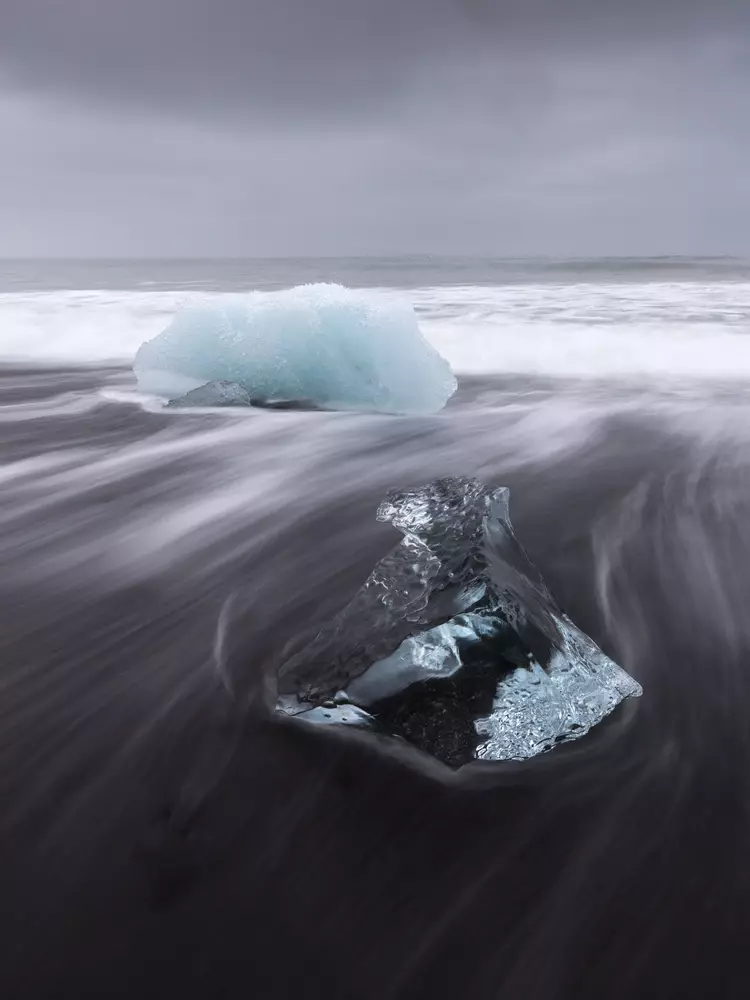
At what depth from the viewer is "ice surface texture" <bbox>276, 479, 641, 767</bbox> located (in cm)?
173

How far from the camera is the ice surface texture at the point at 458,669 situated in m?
1.73

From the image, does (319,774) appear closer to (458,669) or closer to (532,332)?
(458,669)

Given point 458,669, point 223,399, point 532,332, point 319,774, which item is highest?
point 458,669

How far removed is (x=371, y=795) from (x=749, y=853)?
0.75 meters

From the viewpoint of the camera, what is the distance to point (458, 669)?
1736mm

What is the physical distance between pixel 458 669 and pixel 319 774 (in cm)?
39

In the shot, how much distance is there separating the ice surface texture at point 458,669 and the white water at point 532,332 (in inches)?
163

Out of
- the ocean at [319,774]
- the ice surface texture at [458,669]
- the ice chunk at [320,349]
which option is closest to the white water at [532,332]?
the ice chunk at [320,349]

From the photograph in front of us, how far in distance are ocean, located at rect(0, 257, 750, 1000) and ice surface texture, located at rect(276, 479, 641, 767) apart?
75mm

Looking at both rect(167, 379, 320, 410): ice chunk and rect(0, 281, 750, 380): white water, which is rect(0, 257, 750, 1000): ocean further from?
rect(0, 281, 750, 380): white water

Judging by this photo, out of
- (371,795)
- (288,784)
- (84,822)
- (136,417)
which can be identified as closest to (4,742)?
(84,822)

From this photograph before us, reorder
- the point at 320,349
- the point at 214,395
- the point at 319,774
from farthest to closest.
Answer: the point at 214,395, the point at 320,349, the point at 319,774

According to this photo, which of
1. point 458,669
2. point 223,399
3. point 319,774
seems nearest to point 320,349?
point 223,399

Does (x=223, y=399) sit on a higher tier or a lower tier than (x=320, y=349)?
lower
